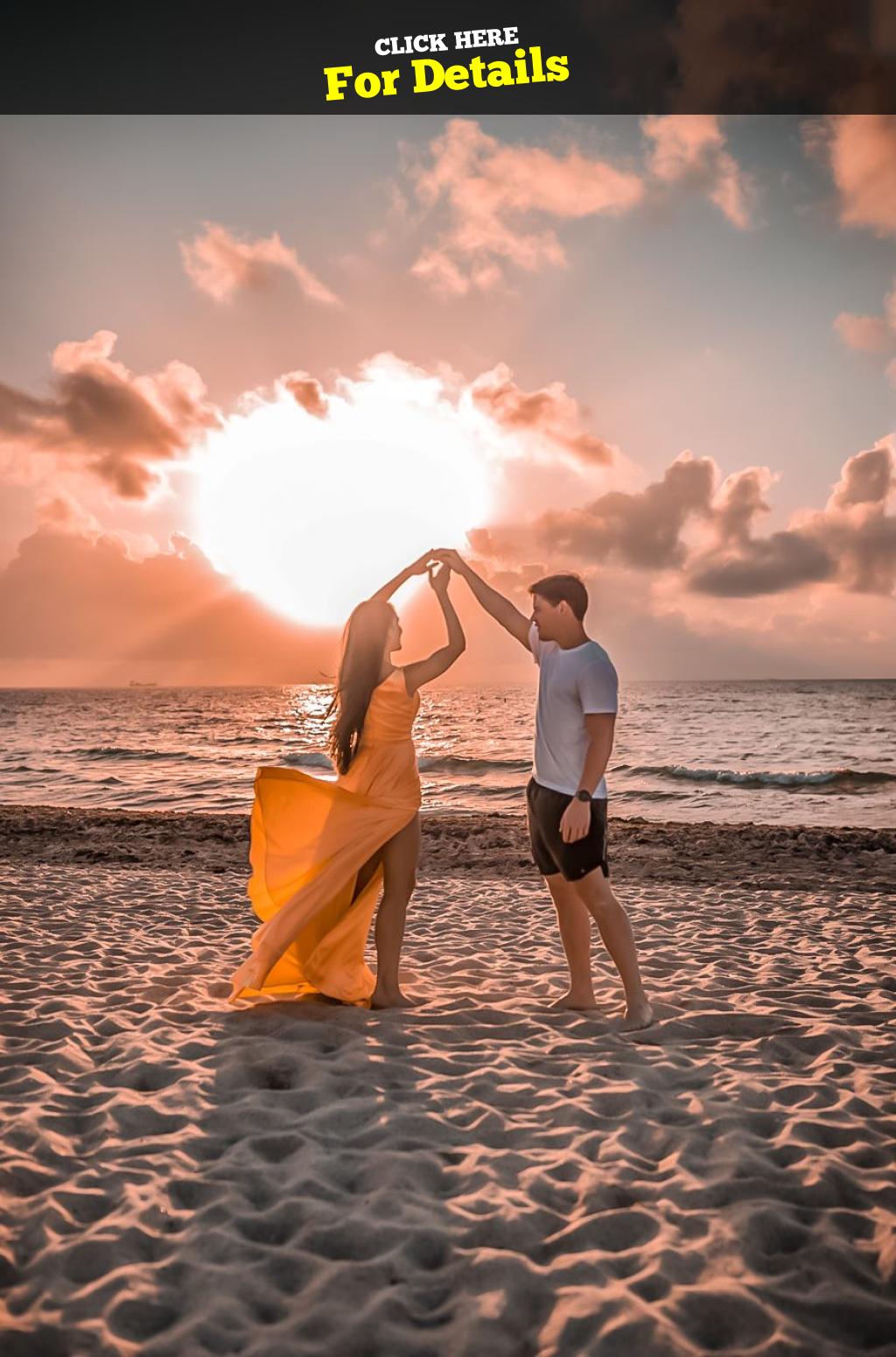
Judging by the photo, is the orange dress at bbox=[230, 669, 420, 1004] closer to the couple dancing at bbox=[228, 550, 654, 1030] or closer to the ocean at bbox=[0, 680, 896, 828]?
the couple dancing at bbox=[228, 550, 654, 1030]

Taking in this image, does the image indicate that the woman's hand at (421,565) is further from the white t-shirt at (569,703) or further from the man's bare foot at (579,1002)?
the man's bare foot at (579,1002)

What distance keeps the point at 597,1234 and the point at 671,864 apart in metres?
8.83

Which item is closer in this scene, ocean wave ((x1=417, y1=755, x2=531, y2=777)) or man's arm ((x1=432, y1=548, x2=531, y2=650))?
man's arm ((x1=432, y1=548, x2=531, y2=650))

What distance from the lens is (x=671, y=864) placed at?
37.3 ft

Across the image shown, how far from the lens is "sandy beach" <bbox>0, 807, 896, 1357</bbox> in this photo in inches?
98.2

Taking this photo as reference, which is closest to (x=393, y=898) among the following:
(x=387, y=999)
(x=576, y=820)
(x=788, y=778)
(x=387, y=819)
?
(x=387, y=819)

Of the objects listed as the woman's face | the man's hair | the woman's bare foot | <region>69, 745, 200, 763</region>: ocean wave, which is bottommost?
<region>69, 745, 200, 763</region>: ocean wave

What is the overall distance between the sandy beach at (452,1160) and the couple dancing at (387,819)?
330mm

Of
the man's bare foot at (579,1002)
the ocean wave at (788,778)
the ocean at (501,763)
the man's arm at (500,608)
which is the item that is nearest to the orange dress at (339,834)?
the man's arm at (500,608)

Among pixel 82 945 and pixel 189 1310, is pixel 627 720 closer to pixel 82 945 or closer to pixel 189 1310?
pixel 82 945

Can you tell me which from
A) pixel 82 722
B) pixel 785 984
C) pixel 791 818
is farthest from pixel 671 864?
pixel 82 722

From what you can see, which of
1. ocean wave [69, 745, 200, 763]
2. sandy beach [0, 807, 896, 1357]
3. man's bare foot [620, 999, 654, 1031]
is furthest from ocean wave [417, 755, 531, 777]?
man's bare foot [620, 999, 654, 1031]

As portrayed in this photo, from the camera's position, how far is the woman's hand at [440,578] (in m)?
4.79

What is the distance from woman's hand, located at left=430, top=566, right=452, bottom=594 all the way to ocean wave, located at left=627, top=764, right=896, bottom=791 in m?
19.0
